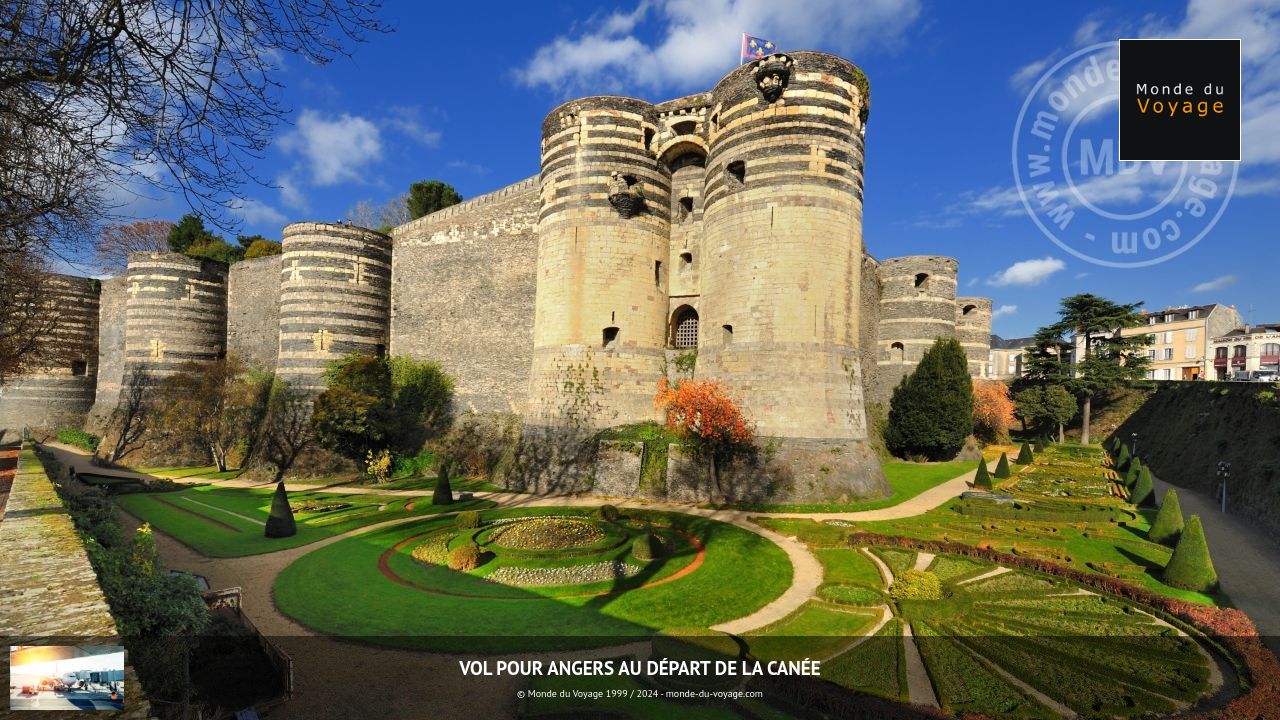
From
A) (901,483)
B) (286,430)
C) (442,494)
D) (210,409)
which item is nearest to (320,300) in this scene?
(286,430)

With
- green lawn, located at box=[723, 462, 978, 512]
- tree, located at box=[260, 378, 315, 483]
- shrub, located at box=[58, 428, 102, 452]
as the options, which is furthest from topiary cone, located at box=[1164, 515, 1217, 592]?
shrub, located at box=[58, 428, 102, 452]

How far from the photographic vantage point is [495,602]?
1203 centimetres

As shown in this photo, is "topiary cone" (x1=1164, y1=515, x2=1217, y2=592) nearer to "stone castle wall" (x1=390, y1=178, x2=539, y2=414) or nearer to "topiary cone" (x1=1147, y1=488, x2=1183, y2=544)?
"topiary cone" (x1=1147, y1=488, x2=1183, y2=544)

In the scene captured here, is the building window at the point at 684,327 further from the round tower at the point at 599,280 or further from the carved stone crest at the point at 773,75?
the carved stone crest at the point at 773,75

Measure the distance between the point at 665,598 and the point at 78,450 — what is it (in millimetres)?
45965

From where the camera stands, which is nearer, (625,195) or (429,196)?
(625,195)

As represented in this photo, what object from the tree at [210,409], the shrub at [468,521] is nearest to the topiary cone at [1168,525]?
the shrub at [468,521]

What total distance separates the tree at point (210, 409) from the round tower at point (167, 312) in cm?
289

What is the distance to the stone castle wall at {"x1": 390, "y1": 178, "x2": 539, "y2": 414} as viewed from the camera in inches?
1144

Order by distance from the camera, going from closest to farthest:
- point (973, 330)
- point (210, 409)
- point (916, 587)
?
point (916, 587) < point (210, 409) < point (973, 330)

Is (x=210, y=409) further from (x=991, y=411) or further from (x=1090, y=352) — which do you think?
(x=1090, y=352)

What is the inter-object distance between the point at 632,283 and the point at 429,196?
31606 millimetres

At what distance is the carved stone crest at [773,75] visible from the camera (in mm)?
20922

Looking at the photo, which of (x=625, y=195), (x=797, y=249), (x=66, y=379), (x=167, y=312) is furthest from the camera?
(x=66, y=379)
